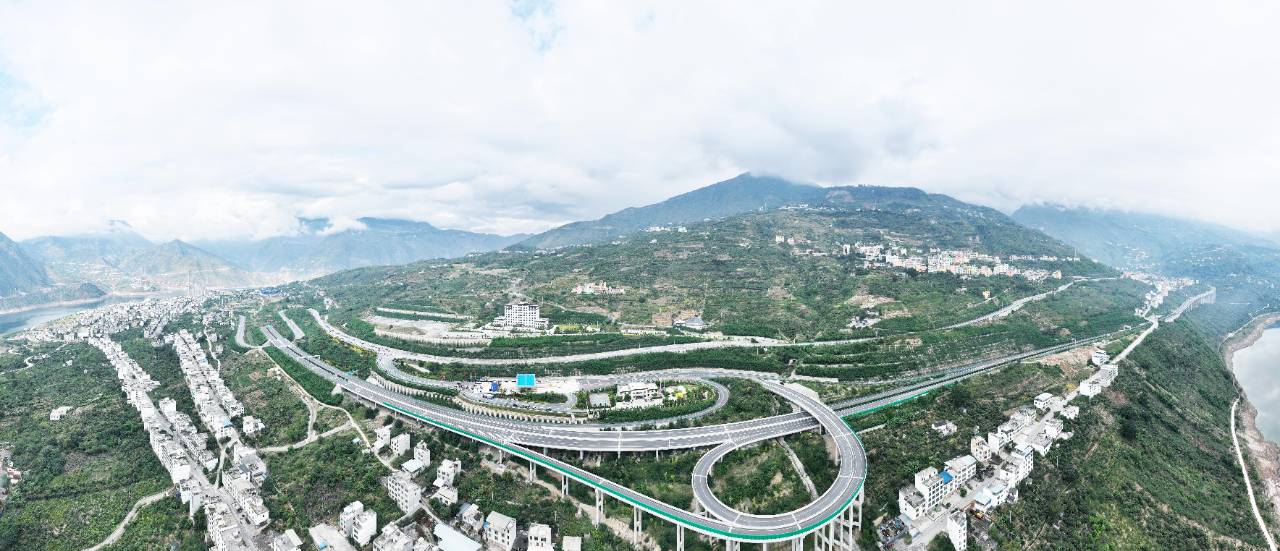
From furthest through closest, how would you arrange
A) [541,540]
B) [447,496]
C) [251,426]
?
[251,426], [447,496], [541,540]

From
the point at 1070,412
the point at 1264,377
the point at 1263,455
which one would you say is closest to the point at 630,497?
the point at 1070,412

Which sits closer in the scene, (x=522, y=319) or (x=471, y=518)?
(x=471, y=518)

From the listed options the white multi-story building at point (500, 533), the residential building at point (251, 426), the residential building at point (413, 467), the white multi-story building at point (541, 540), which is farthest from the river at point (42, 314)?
the white multi-story building at point (541, 540)

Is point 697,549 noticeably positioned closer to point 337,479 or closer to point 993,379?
point 337,479

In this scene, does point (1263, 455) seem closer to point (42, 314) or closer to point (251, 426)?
point (251, 426)

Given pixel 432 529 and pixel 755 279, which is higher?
pixel 755 279

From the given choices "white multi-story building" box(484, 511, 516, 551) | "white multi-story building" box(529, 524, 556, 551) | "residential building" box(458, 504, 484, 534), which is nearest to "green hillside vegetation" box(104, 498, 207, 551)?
"residential building" box(458, 504, 484, 534)
